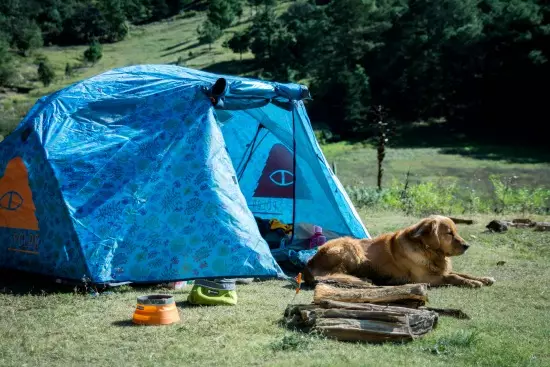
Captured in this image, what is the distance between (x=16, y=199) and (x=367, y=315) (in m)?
4.57

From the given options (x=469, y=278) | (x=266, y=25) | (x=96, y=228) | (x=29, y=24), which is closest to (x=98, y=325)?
(x=96, y=228)

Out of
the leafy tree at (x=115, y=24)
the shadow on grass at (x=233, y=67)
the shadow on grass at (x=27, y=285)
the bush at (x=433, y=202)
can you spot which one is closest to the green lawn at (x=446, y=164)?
the bush at (x=433, y=202)

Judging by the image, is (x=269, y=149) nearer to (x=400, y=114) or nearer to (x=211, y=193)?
(x=211, y=193)

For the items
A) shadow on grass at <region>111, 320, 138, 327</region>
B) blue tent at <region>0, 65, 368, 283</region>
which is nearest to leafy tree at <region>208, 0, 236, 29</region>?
blue tent at <region>0, 65, 368, 283</region>

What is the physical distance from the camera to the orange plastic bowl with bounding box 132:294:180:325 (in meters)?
6.30

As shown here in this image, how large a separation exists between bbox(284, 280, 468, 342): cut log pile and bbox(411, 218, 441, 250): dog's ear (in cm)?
180

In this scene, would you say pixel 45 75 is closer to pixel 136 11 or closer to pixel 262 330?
pixel 136 11

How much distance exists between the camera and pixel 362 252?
8.39 m

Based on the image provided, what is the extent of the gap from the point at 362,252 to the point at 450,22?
50854 millimetres

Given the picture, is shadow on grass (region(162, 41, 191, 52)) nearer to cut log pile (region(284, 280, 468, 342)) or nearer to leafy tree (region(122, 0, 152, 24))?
leafy tree (region(122, 0, 152, 24))

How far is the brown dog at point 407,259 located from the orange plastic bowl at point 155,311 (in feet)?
7.43

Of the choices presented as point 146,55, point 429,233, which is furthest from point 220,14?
point 429,233

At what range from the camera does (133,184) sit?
313 inches

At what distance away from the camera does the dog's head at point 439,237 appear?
8188mm
